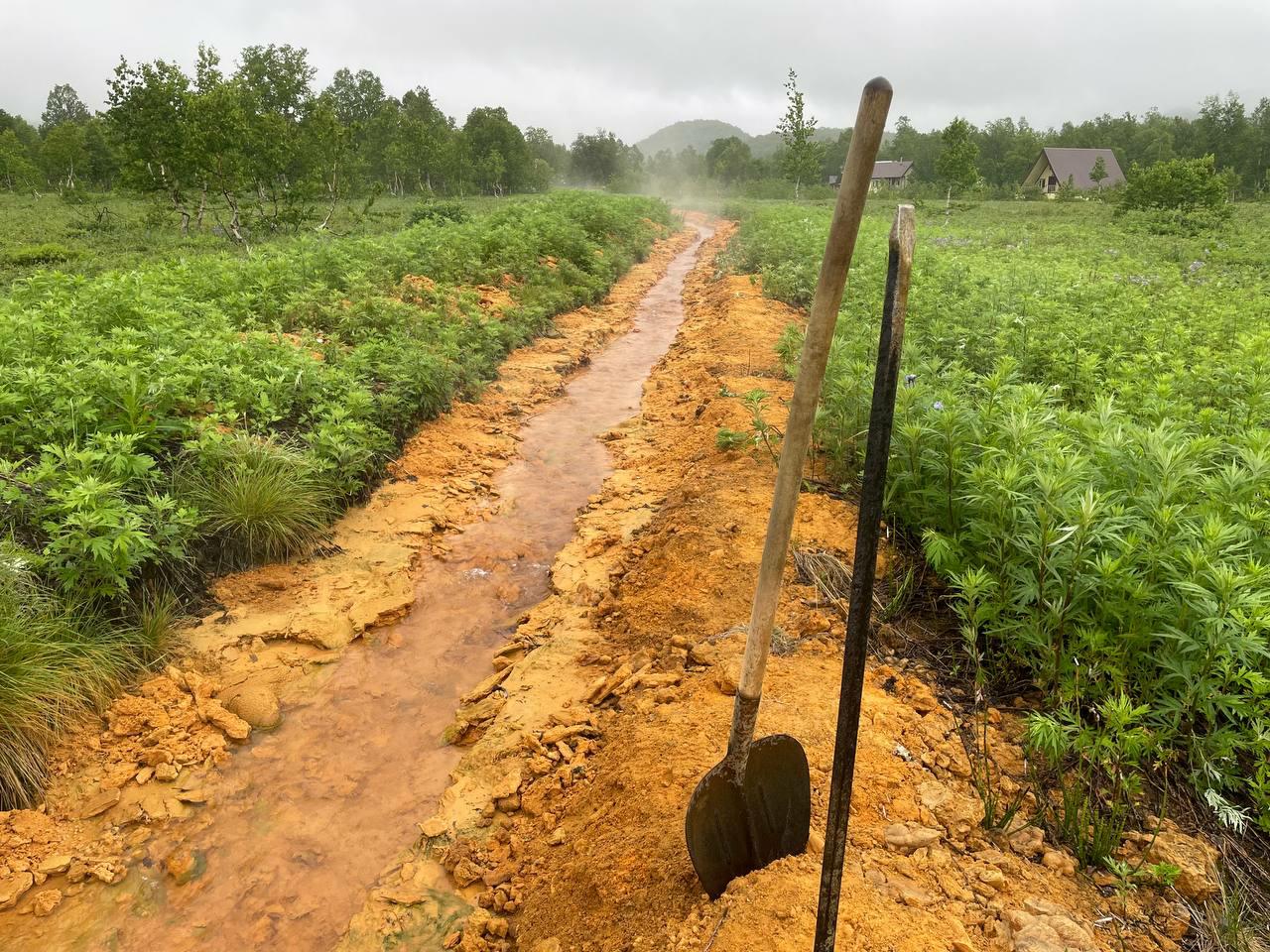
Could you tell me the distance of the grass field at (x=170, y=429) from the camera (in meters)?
3.57

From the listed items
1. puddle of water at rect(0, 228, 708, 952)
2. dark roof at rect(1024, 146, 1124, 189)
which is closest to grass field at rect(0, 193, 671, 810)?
puddle of water at rect(0, 228, 708, 952)

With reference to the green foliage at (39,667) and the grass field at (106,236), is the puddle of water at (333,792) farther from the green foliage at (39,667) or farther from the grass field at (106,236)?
the grass field at (106,236)

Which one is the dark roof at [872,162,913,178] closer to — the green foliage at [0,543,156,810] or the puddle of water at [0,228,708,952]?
the puddle of water at [0,228,708,952]

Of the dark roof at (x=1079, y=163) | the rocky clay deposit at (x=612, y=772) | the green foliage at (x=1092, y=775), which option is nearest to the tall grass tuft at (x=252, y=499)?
the rocky clay deposit at (x=612, y=772)

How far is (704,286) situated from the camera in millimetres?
16609

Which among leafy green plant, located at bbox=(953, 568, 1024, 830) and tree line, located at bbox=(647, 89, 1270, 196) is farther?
tree line, located at bbox=(647, 89, 1270, 196)

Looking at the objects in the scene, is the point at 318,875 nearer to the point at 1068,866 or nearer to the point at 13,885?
the point at 13,885

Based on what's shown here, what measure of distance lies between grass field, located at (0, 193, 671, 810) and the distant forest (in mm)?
13861

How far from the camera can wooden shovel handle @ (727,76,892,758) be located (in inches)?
55.8

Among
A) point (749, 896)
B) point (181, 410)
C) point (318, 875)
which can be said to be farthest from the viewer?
point (181, 410)

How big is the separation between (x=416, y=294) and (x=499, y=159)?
47856mm

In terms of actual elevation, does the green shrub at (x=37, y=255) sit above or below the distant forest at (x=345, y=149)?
below

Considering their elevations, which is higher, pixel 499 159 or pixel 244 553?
pixel 499 159

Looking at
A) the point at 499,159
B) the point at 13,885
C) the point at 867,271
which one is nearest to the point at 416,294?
the point at 867,271
